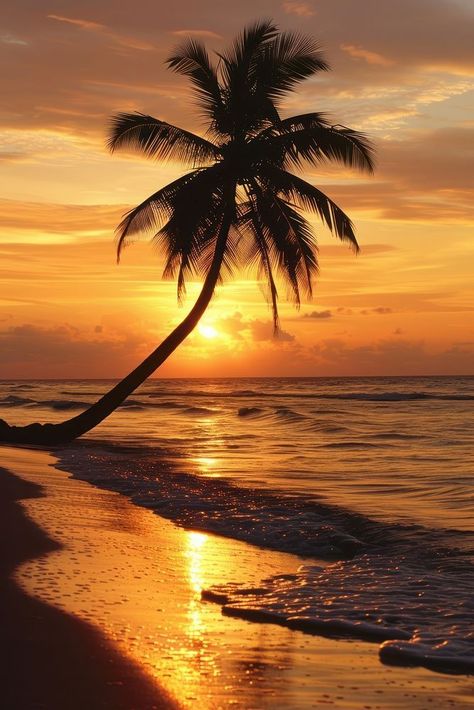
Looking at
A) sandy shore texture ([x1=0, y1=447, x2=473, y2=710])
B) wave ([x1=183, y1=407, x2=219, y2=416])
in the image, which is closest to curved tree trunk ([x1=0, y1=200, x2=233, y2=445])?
sandy shore texture ([x1=0, y1=447, x2=473, y2=710])

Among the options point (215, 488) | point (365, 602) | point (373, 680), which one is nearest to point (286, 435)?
point (215, 488)

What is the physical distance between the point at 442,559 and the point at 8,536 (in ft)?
13.6

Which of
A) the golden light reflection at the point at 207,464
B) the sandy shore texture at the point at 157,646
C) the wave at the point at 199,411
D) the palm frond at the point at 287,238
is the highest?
the palm frond at the point at 287,238

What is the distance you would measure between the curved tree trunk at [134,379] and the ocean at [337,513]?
0.59m

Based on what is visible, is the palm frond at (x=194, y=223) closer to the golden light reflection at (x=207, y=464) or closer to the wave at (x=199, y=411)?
the golden light reflection at (x=207, y=464)

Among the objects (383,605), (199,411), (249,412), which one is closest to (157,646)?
(383,605)

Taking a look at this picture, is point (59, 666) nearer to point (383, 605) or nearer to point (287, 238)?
point (383, 605)

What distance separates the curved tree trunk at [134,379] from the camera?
18.2m

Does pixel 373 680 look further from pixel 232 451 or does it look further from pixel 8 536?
pixel 232 451

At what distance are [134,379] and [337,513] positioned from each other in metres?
8.29

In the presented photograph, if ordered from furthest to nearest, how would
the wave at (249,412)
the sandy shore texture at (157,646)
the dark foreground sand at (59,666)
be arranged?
the wave at (249,412)
the sandy shore texture at (157,646)
the dark foreground sand at (59,666)

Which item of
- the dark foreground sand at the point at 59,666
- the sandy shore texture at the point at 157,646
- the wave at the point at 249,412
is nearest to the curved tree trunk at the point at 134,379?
the sandy shore texture at the point at 157,646

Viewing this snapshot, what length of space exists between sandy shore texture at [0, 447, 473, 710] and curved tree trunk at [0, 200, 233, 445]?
33.1ft

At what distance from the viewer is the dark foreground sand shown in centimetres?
415
